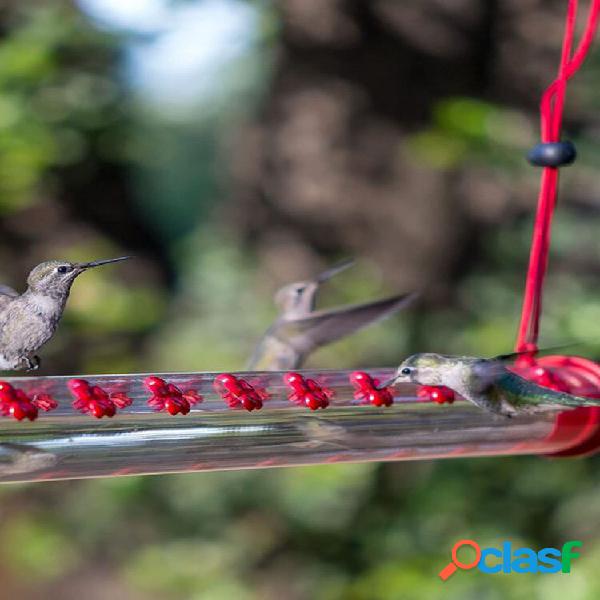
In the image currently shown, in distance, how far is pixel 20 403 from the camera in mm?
1229

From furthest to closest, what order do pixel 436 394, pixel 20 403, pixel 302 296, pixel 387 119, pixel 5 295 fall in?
pixel 387 119, pixel 302 296, pixel 436 394, pixel 5 295, pixel 20 403

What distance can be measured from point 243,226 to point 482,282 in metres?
1.36

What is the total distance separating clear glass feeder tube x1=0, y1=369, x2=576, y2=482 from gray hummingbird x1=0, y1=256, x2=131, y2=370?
0.04 metres

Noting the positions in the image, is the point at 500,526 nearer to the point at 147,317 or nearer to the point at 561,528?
the point at 561,528

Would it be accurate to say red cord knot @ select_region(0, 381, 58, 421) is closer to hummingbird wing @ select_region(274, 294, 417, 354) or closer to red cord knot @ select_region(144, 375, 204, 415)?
red cord knot @ select_region(144, 375, 204, 415)

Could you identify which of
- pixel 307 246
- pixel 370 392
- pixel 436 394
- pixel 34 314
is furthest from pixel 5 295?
pixel 307 246

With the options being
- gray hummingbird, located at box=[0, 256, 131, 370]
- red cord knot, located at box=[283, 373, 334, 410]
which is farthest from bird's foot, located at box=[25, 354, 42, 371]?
red cord knot, located at box=[283, 373, 334, 410]

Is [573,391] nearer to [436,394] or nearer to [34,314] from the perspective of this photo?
[436,394]

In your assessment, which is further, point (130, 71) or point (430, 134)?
point (130, 71)

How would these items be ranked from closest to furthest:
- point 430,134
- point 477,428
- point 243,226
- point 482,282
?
1. point 477,428
2. point 430,134
3. point 482,282
4. point 243,226

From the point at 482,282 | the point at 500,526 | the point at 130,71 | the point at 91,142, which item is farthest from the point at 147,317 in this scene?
the point at 500,526

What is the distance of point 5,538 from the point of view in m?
4.27

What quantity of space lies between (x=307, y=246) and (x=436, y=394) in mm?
2897

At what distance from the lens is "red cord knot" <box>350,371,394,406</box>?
143 centimetres
